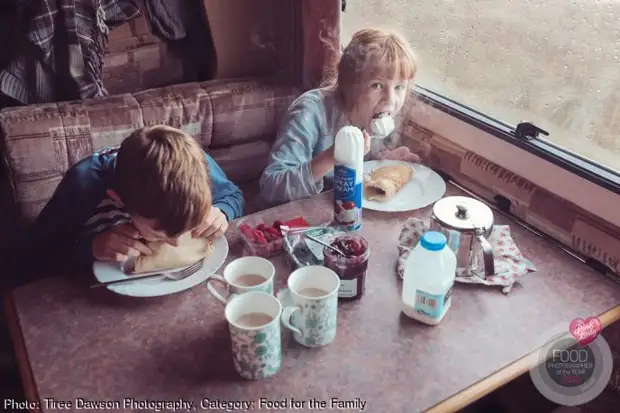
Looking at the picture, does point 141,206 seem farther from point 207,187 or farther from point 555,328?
point 555,328

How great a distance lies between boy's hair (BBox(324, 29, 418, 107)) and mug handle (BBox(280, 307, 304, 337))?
0.84 meters

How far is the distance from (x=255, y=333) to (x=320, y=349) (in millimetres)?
165

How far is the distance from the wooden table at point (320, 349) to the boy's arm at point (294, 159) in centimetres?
37

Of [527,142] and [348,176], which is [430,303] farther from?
[527,142]

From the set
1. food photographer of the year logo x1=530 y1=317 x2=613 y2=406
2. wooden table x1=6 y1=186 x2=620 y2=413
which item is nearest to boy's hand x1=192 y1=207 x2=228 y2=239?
wooden table x1=6 y1=186 x2=620 y2=413

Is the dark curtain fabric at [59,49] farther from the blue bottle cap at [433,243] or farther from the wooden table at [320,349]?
the blue bottle cap at [433,243]

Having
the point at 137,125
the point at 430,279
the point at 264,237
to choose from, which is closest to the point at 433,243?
the point at 430,279

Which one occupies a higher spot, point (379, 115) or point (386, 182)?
point (379, 115)

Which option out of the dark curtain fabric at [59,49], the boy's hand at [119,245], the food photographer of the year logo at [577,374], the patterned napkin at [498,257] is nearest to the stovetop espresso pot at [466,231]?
the patterned napkin at [498,257]

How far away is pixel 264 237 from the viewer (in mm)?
1271

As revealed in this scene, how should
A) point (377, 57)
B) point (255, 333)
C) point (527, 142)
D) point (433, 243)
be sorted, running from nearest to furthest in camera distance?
point (255, 333), point (433, 243), point (527, 142), point (377, 57)

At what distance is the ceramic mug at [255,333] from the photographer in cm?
90

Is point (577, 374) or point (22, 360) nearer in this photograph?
point (22, 360)

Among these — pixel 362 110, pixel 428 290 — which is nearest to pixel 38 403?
pixel 428 290
